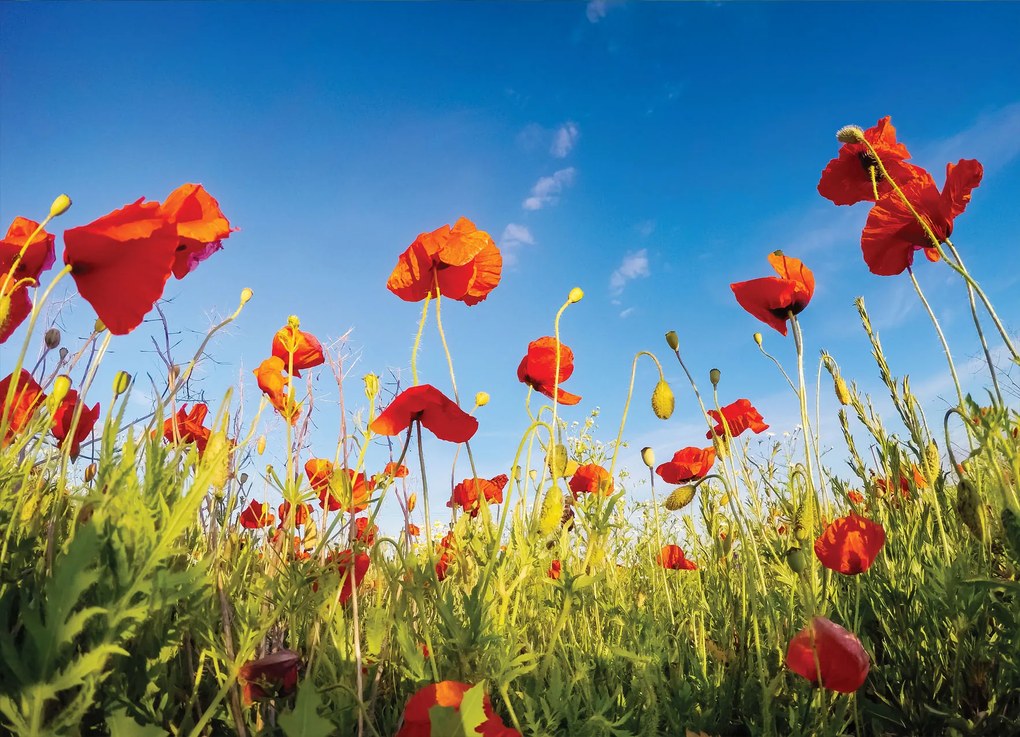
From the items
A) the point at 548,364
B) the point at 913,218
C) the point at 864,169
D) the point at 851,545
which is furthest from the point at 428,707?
the point at 864,169

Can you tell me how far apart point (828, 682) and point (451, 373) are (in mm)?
1132

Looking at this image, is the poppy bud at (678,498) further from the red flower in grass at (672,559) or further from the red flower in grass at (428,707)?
the red flower in grass at (428,707)

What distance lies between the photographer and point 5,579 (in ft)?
3.68

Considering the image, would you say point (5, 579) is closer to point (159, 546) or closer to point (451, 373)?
point (159, 546)

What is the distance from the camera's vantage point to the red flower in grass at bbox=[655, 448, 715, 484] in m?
2.53

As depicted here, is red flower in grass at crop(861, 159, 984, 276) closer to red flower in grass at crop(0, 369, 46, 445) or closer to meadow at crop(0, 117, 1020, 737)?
meadow at crop(0, 117, 1020, 737)

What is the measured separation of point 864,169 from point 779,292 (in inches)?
24.1

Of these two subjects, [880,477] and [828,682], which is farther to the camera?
[880,477]

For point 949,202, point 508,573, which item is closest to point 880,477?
point 949,202

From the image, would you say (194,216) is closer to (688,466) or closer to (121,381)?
(121,381)

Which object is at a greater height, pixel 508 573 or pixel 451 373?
pixel 451 373

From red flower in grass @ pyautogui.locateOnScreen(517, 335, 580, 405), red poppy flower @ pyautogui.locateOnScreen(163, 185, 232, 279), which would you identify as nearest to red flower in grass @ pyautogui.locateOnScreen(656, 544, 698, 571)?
red flower in grass @ pyautogui.locateOnScreen(517, 335, 580, 405)

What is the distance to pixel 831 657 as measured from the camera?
4.00 ft

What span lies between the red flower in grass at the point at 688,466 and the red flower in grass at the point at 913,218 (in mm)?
920
